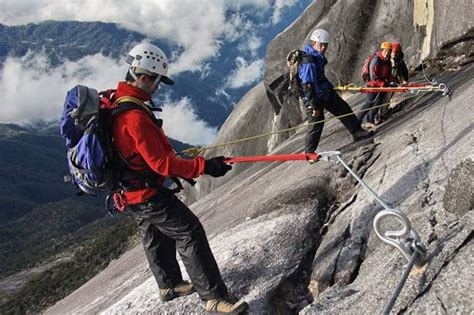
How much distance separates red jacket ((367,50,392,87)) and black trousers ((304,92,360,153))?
2111mm

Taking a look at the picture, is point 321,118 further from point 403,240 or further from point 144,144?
point 403,240

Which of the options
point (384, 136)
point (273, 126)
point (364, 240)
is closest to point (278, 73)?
point (273, 126)

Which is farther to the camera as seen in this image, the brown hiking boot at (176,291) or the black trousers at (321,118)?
the black trousers at (321,118)

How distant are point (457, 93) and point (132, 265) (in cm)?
846

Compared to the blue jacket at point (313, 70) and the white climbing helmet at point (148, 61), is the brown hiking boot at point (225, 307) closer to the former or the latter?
the white climbing helmet at point (148, 61)

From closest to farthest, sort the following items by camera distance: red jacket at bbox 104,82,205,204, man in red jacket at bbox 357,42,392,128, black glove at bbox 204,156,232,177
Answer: red jacket at bbox 104,82,205,204 < black glove at bbox 204,156,232,177 < man in red jacket at bbox 357,42,392,128

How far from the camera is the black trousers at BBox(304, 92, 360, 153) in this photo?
10.9 meters

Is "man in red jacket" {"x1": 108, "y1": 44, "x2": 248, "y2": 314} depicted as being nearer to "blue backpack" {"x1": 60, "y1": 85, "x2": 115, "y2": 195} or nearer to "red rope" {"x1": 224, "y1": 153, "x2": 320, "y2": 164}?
"blue backpack" {"x1": 60, "y1": 85, "x2": 115, "y2": 195}

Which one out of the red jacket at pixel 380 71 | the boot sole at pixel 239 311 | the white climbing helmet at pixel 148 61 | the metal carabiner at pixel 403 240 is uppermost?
the white climbing helmet at pixel 148 61

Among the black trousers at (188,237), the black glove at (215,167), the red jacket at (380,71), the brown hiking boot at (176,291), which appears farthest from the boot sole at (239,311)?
the red jacket at (380,71)

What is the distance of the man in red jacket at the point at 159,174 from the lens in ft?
20.1

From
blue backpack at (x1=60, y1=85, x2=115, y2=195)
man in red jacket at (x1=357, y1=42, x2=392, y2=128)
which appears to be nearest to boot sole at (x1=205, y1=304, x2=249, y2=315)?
blue backpack at (x1=60, y1=85, x2=115, y2=195)

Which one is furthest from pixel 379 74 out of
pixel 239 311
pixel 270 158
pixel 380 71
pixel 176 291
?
pixel 239 311

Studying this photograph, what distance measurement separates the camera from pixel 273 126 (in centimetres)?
2761
